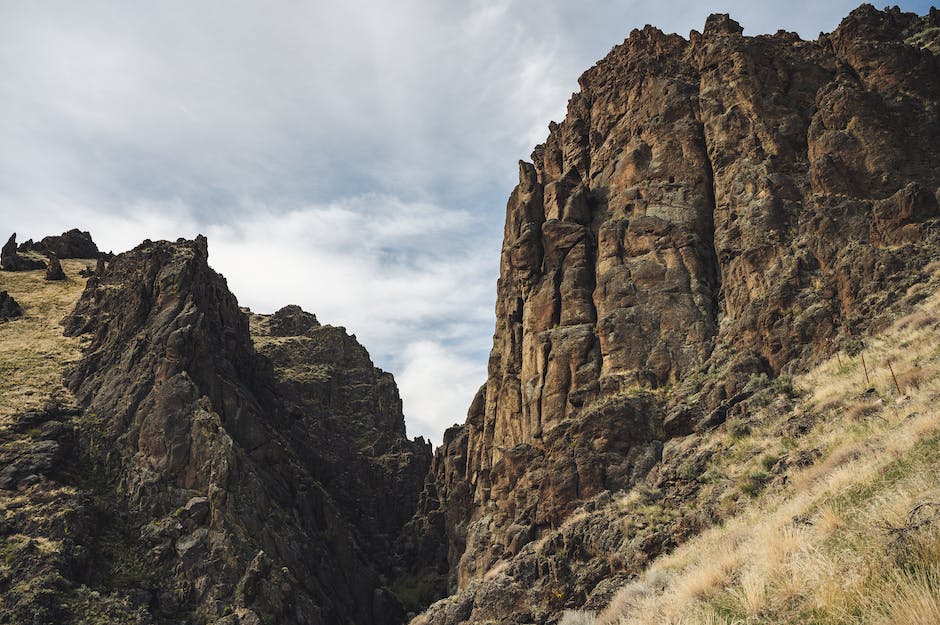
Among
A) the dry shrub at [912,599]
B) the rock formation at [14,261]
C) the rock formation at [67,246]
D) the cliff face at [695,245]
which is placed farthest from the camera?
the rock formation at [67,246]

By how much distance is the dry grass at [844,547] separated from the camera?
18.3 feet

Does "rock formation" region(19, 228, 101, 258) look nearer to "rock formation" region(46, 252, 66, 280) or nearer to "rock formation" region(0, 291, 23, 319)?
"rock formation" region(46, 252, 66, 280)

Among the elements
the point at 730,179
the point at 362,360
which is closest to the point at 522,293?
the point at 730,179

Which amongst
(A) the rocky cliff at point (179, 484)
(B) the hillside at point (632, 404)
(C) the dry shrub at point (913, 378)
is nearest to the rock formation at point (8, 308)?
(B) the hillside at point (632, 404)

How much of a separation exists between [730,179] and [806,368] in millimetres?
17216

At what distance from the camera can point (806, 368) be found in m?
28.3

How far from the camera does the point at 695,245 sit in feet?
132

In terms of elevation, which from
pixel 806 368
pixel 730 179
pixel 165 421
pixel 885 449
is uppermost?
pixel 730 179

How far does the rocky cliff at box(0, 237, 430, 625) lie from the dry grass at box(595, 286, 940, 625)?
148 ft

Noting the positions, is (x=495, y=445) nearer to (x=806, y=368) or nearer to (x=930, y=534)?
(x=806, y=368)

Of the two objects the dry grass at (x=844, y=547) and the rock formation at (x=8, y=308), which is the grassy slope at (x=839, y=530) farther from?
the rock formation at (x=8, y=308)

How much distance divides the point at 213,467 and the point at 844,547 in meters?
57.1

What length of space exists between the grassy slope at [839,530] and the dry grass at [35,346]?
219ft

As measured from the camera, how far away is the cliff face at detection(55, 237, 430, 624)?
163ft
